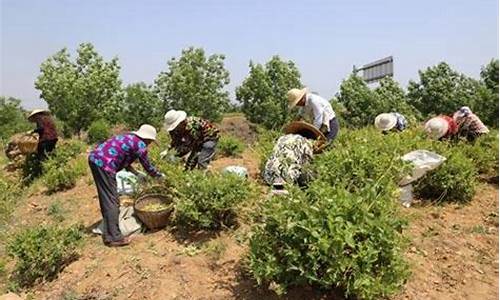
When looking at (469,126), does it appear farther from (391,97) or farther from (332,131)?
(391,97)

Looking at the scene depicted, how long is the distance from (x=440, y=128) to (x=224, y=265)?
3.48 metres

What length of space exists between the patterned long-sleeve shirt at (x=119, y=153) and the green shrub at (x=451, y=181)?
3.11 metres

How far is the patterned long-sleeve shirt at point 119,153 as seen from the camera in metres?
4.86

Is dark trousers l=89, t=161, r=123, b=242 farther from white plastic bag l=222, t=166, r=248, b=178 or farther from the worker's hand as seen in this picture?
white plastic bag l=222, t=166, r=248, b=178

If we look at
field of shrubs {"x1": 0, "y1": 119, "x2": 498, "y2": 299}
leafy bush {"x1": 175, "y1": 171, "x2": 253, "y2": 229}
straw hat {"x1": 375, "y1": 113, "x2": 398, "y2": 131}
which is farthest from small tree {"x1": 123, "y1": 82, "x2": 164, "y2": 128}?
leafy bush {"x1": 175, "y1": 171, "x2": 253, "y2": 229}

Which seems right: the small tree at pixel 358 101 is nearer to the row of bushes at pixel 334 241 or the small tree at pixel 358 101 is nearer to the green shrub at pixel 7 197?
the green shrub at pixel 7 197

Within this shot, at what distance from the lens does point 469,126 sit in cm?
643

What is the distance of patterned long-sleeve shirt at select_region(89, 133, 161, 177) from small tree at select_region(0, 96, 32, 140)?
1940cm

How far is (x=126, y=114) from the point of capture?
835 inches

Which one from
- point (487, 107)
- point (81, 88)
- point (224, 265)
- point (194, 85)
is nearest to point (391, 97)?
point (487, 107)

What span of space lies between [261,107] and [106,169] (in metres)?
16.4

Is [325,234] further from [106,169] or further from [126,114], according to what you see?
[126,114]

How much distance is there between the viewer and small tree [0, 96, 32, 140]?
22.9 meters

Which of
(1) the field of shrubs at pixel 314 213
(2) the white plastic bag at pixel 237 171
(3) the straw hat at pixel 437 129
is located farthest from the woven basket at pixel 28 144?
(3) the straw hat at pixel 437 129
